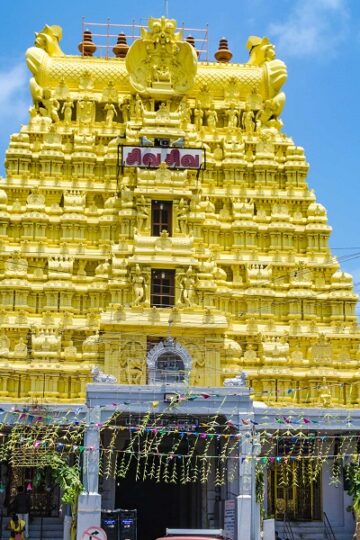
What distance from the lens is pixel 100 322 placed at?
148ft

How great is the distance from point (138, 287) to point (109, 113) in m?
13.0

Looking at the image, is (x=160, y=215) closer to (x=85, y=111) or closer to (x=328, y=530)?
(x=85, y=111)

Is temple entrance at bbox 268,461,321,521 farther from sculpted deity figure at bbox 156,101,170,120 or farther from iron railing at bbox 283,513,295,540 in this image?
sculpted deity figure at bbox 156,101,170,120

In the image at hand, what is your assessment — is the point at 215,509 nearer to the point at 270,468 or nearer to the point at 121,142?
the point at 270,468

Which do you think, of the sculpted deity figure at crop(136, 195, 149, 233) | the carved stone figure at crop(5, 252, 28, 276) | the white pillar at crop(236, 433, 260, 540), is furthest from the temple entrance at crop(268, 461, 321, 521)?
the carved stone figure at crop(5, 252, 28, 276)

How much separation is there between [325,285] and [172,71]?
48.1 ft

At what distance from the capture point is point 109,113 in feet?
181

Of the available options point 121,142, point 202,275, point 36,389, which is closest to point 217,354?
point 202,275

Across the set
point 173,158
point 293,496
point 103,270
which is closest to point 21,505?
point 293,496

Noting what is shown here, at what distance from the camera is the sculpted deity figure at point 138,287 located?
46.2m

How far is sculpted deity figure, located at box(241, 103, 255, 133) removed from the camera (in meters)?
55.9

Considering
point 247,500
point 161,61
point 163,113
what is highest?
point 161,61

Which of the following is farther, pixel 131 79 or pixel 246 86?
pixel 246 86

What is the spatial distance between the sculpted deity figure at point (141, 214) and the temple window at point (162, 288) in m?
2.80
